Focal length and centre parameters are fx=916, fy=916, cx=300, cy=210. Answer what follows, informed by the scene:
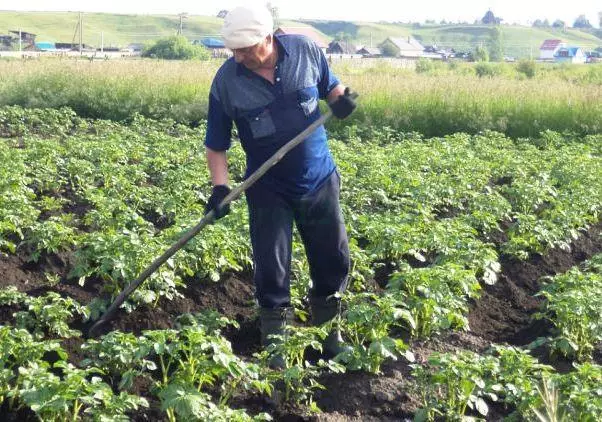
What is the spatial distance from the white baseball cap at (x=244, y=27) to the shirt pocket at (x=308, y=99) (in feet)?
1.50

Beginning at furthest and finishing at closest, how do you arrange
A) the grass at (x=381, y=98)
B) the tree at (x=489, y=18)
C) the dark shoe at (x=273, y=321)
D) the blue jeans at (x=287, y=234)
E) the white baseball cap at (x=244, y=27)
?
the tree at (x=489, y=18), the grass at (x=381, y=98), the dark shoe at (x=273, y=321), the blue jeans at (x=287, y=234), the white baseball cap at (x=244, y=27)

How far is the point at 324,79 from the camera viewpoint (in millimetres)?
5258

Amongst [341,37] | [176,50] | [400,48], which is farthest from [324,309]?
[341,37]

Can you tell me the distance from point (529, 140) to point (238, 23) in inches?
443

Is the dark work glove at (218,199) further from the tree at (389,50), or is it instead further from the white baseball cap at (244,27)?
the tree at (389,50)

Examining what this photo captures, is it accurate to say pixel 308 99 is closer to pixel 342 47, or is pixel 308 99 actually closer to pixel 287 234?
pixel 287 234

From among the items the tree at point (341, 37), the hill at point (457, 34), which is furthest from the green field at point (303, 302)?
the hill at point (457, 34)

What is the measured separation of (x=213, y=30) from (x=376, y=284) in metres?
107

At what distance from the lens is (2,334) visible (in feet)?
14.6

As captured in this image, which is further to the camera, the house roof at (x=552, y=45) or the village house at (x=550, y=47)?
the house roof at (x=552, y=45)

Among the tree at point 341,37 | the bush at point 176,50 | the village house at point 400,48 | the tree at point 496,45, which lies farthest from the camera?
the tree at point 341,37

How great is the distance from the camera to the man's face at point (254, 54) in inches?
187

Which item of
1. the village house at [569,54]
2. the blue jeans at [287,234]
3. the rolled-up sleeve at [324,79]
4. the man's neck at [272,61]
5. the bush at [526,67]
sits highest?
the man's neck at [272,61]

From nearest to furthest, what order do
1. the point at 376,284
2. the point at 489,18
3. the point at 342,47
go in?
the point at 376,284 → the point at 342,47 → the point at 489,18
